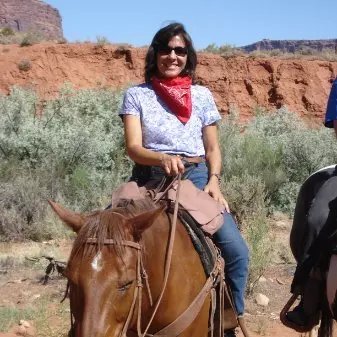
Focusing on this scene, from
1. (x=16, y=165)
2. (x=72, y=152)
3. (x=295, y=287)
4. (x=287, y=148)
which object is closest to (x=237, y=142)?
(x=287, y=148)

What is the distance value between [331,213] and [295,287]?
0.64 meters

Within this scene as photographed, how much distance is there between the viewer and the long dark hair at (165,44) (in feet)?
13.1

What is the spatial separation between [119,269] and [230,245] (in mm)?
1300

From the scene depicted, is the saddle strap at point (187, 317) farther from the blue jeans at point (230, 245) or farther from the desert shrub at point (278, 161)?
the desert shrub at point (278, 161)

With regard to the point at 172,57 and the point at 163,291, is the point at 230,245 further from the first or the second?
the point at 172,57

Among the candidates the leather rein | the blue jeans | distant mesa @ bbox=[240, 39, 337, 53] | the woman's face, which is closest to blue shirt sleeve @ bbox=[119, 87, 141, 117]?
the woman's face

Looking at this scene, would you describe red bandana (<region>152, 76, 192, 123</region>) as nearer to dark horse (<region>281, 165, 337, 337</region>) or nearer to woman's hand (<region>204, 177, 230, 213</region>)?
woman's hand (<region>204, 177, 230, 213</region>)

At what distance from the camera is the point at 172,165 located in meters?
3.52

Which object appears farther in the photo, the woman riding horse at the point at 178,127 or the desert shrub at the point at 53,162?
the desert shrub at the point at 53,162

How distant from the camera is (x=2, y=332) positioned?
631cm

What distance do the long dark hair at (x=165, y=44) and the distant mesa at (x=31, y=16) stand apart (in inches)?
2391

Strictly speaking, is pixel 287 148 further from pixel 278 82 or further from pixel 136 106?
pixel 278 82

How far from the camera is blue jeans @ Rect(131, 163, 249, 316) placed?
12.4 feet

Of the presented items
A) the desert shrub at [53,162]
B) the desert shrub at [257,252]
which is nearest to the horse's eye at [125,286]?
the desert shrub at [257,252]
